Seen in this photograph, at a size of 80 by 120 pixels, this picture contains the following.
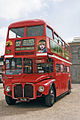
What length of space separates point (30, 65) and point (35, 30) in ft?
5.62

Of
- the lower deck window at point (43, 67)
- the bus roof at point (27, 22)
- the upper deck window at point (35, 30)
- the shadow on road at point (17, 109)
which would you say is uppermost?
the bus roof at point (27, 22)

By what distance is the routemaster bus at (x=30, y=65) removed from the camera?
7738mm

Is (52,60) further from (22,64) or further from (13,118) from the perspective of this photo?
(13,118)

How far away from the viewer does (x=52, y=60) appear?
8.78 m

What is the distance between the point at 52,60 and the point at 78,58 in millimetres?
18772

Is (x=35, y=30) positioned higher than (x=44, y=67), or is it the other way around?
(x=35, y=30)

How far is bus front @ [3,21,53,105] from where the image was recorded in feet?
25.3

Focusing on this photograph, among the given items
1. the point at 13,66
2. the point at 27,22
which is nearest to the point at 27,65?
the point at 13,66

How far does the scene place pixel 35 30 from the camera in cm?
870

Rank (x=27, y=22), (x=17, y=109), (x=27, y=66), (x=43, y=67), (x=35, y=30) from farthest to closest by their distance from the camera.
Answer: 1. (x=27, y=22)
2. (x=35, y=30)
3. (x=43, y=67)
4. (x=27, y=66)
5. (x=17, y=109)

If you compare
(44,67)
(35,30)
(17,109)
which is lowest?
(17,109)

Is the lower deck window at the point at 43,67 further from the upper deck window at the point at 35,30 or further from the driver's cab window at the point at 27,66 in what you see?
the upper deck window at the point at 35,30

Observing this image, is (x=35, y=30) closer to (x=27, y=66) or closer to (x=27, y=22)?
(x=27, y=22)

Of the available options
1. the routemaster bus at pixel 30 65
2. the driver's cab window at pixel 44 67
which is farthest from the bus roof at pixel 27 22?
the driver's cab window at pixel 44 67
